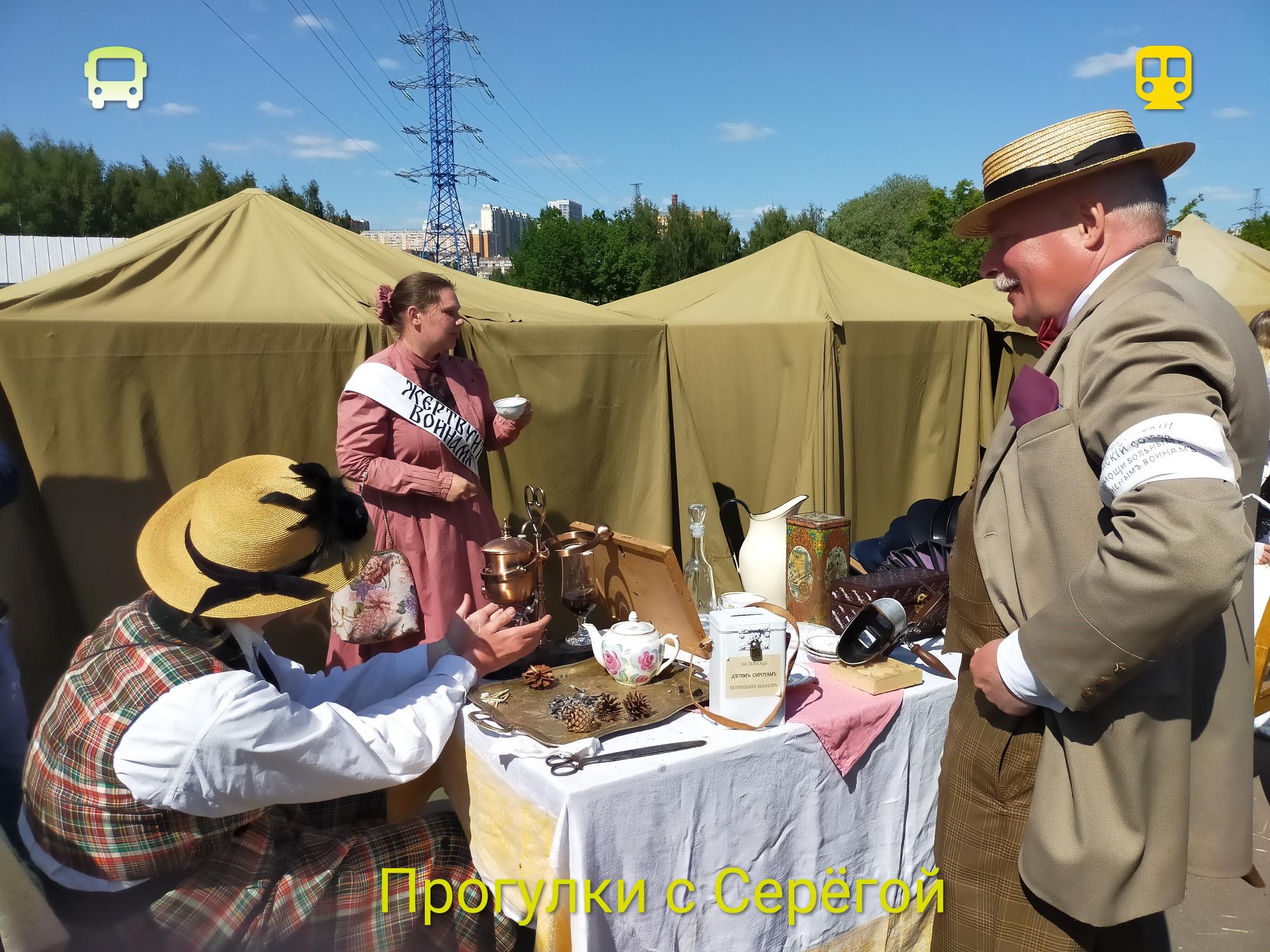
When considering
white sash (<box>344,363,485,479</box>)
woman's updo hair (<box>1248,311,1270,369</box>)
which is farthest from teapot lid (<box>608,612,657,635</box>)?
woman's updo hair (<box>1248,311,1270,369</box>)

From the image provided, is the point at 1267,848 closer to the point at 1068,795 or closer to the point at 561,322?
the point at 1068,795

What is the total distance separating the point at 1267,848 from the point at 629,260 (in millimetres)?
26702

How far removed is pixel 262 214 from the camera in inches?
138

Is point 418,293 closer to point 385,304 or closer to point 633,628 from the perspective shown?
point 385,304

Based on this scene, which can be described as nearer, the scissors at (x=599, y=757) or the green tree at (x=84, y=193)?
the scissors at (x=599, y=757)

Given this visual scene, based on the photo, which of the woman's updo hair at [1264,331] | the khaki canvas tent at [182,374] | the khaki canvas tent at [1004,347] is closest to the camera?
the khaki canvas tent at [182,374]

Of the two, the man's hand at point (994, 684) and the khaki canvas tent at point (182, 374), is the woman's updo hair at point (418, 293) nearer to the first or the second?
the khaki canvas tent at point (182, 374)

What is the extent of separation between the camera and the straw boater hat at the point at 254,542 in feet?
4.35

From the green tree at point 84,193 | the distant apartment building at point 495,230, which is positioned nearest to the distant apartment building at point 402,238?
the distant apartment building at point 495,230

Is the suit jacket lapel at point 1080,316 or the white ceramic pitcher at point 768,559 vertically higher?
the suit jacket lapel at point 1080,316

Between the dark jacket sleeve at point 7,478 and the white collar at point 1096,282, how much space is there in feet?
8.90

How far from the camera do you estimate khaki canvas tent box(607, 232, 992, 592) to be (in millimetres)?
4344

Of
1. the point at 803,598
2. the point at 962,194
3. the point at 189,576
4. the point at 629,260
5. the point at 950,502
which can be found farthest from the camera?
the point at 629,260

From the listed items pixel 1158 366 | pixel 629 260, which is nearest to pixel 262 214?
pixel 1158 366
